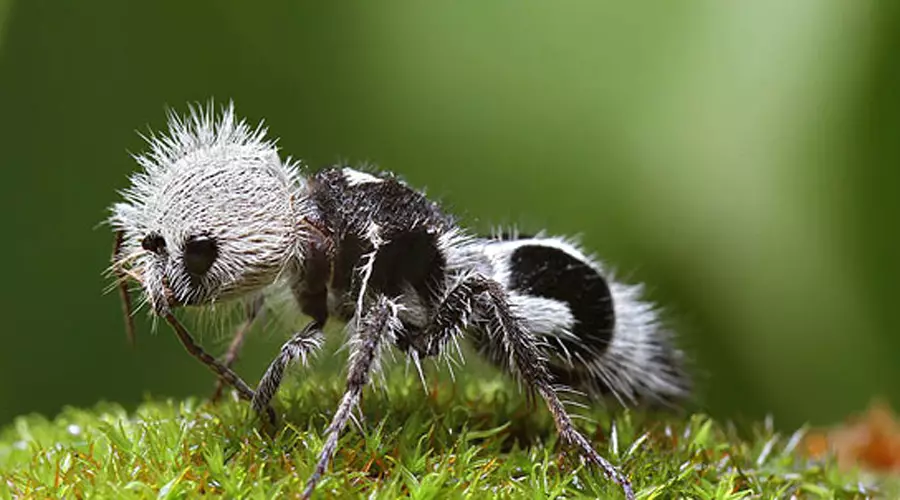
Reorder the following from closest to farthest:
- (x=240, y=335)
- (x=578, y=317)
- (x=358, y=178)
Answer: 1. (x=358, y=178)
2. (x=578, y=317)
3. (x=240, y=335)

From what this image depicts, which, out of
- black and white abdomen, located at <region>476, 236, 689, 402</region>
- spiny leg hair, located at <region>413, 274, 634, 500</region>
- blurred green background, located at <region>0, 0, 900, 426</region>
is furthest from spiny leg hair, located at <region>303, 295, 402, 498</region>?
blurred green background, located at <region>0, 0, 900, 426</region>

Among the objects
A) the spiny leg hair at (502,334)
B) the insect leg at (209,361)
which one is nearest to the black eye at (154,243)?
the insect leg at (209,361)

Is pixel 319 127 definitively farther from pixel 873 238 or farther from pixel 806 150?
pixel 873 238

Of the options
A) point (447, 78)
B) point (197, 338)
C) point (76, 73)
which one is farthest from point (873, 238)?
point (76, 73)

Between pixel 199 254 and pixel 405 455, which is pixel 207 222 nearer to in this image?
pixel 199 254

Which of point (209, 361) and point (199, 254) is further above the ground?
point (199, 254)

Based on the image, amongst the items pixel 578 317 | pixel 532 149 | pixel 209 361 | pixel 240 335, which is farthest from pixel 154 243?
pixel 532 149

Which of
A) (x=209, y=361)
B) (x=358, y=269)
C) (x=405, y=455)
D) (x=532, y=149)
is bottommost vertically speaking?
(x=405, y=455)
